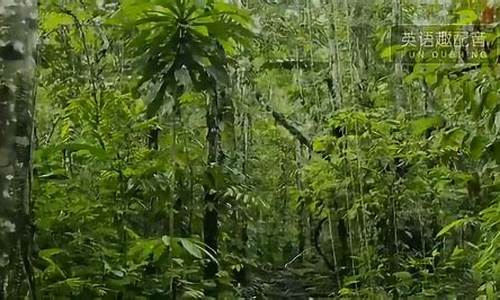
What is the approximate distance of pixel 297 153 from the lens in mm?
2514

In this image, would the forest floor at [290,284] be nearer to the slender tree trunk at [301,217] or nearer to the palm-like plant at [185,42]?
the slender tree trunk at [301,217]

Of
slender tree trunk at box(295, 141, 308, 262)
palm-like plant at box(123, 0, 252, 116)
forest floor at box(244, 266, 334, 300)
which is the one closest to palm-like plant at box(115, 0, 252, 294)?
palm-like plant at box(123, 0, 252, 116)

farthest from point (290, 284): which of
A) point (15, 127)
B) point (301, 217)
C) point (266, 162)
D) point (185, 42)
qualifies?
point (15, 127)

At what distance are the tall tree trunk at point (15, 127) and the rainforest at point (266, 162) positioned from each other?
0.74 metres

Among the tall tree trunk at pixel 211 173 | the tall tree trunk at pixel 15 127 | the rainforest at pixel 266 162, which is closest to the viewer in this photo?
the tall tree trunk at pixel 15 127

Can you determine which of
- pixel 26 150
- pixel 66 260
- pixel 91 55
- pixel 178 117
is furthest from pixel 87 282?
pixel 26 150

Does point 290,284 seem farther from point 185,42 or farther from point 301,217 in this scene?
point 185,42

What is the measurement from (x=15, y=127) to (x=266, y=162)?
4.24ft

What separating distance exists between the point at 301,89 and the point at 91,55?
783 millimetres

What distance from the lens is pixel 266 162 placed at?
251cm

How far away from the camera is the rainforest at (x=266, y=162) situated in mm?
2264

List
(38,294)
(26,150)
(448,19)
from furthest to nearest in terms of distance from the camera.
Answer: (448,19) → (38,294) → (26,150)

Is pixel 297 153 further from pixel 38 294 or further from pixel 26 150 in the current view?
pixel 26 150

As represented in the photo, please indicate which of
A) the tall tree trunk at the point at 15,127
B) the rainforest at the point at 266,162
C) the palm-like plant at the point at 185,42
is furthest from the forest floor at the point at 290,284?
the tall tree trunk at the point at 15,127
